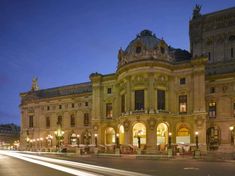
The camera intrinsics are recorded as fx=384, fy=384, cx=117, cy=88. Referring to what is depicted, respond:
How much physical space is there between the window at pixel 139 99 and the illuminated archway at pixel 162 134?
5206 millimetres

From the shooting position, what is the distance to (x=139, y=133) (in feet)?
244

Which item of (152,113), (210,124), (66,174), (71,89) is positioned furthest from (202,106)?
(66,174)

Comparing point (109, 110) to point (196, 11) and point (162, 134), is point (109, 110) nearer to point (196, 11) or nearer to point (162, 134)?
point (162, 134)

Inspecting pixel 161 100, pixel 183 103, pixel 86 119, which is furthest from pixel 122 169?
pixel 86 119

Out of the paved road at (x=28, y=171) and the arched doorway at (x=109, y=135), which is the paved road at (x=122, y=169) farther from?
the arched doorway at (x=109, y=135)

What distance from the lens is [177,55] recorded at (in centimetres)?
8756

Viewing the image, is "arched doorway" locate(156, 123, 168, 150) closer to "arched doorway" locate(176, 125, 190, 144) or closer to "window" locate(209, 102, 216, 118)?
"arched doorway" locate(176, 125, 190, 144)

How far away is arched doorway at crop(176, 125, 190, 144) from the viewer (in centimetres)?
7256

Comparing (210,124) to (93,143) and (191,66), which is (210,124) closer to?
(191,66)

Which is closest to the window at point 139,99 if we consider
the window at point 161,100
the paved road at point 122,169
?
the window at point 161,100

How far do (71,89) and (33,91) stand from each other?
47.7 feet

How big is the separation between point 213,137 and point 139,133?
1407 centimetres

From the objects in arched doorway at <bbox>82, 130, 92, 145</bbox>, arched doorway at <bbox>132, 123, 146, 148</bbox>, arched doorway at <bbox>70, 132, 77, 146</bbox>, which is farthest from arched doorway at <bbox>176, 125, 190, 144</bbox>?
arched doorway at <bbox>70, 132, 77, 146</bbox>

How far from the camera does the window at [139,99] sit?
7312 centimetres
